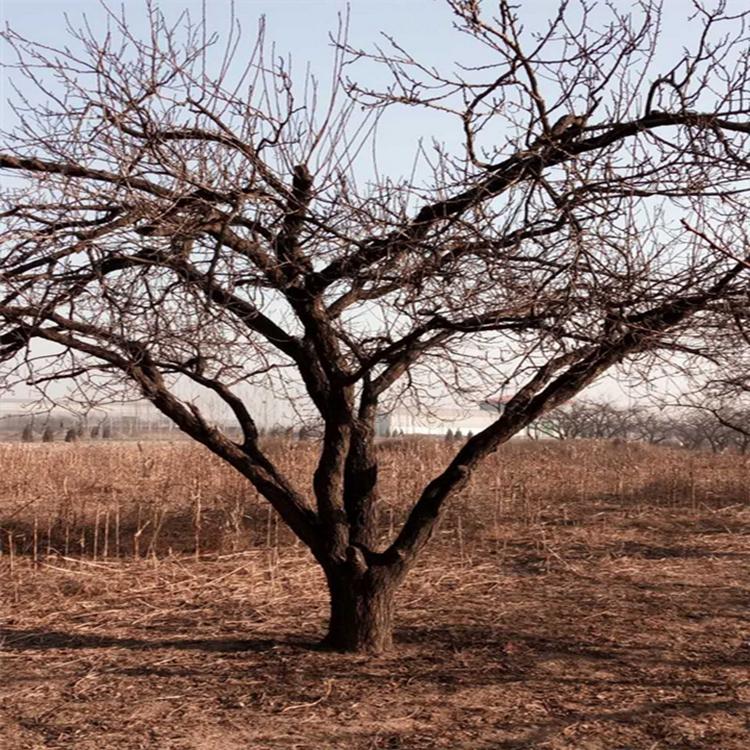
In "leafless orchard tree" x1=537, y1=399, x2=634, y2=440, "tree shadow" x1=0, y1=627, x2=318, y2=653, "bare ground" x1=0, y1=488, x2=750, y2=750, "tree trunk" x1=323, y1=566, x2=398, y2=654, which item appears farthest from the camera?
"leafless orchard tree" x1=537, y1=399, x2=634, y2=440

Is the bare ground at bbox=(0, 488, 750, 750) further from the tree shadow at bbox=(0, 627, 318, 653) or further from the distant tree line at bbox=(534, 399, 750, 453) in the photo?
the distant tree line at bbox=(534, 399, 750, 453)

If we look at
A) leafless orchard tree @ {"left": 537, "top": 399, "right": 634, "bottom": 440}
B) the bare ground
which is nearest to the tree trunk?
the bare ground

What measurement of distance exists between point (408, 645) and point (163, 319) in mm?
2209

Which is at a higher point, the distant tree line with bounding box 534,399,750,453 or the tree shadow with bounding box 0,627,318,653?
the distant tree line with bounding box 534,399,750,453

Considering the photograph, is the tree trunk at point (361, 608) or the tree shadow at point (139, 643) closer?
the tree trunk at point (361, 608)

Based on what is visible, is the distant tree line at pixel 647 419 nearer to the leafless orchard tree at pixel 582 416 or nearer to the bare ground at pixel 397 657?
the leafless orchard tree at pixel 582 416

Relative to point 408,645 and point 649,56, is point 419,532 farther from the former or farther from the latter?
point 649,56

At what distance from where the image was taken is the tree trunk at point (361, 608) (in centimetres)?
475

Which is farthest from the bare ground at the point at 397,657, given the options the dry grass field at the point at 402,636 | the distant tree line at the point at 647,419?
the distant tree line at the point at 647,419

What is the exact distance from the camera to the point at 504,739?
12.1 feet

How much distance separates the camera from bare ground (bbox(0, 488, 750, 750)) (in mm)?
3807

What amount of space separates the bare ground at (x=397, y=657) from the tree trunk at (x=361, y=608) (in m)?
0.10

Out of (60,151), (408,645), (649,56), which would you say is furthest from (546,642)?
(60,151)

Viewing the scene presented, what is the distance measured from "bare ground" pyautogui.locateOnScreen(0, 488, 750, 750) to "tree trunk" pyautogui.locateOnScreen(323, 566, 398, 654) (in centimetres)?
10
